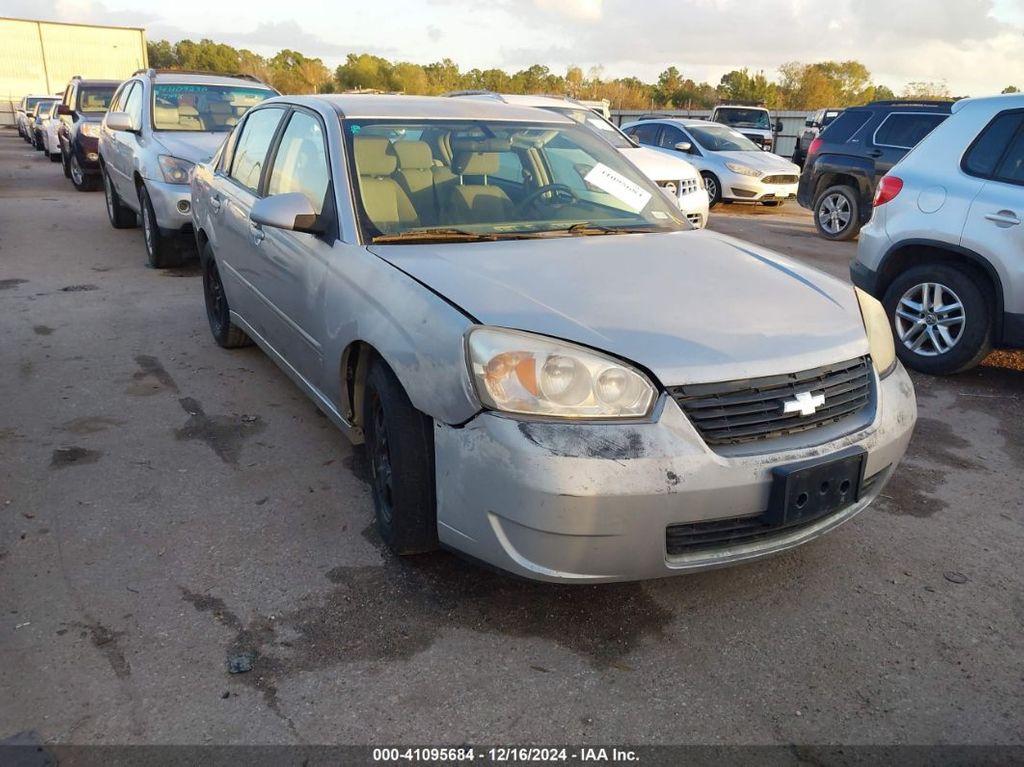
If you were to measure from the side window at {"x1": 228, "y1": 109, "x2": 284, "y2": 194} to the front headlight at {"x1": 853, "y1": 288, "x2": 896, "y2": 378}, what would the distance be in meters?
3.05

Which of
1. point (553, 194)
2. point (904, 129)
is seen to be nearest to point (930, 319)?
point (553, 194)

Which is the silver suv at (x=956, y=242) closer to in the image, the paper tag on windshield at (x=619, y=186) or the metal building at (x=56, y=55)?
the paper tag on windshield at (x=619, y=186)

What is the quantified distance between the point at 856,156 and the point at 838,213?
0.86 metres

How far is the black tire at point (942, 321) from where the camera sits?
504cm

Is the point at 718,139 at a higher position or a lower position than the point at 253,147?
lower

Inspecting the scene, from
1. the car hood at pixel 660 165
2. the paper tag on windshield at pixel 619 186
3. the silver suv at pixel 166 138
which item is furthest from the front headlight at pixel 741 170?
the paper tag on windshield at pixel 619 186

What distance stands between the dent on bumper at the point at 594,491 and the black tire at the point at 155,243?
250 inches

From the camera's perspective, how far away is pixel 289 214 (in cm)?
326

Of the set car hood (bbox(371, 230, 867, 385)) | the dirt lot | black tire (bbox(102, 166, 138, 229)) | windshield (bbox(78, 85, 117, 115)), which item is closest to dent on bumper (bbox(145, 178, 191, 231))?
black tire (bbox(102, 166, 138, 229))

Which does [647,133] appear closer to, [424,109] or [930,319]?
[930,319]

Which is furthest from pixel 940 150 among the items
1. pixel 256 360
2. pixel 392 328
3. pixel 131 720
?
pixel 131 720

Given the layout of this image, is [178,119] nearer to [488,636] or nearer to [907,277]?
[907,277]

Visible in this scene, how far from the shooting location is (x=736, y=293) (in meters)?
2.84

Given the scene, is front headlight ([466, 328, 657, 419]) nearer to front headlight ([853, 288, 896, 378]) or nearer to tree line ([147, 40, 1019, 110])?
front headlight ([853, 288, 896, 378])
